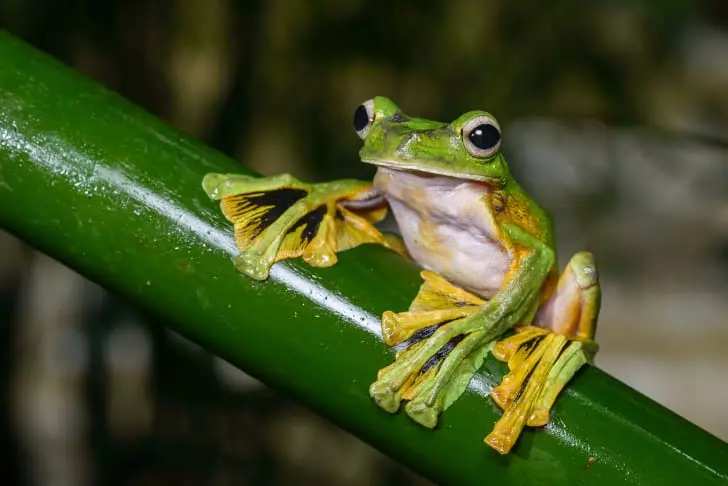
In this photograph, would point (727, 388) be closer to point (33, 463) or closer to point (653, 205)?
point (653, 205)

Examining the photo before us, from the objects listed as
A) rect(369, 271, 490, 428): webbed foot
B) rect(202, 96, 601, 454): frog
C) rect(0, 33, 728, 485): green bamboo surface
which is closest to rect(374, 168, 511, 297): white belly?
rect(202, 96, 601, 454): frog

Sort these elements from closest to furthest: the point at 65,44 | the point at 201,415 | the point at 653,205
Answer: the point at 65,44
the point at 201,415
the point at 653,205

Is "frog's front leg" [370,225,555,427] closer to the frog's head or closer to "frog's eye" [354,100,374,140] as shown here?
the frog's head

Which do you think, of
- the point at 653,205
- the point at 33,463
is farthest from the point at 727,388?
the point at 33,463

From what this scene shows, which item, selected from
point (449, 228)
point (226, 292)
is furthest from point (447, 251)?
point (226, 292)

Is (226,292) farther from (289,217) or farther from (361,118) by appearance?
(361,118)
